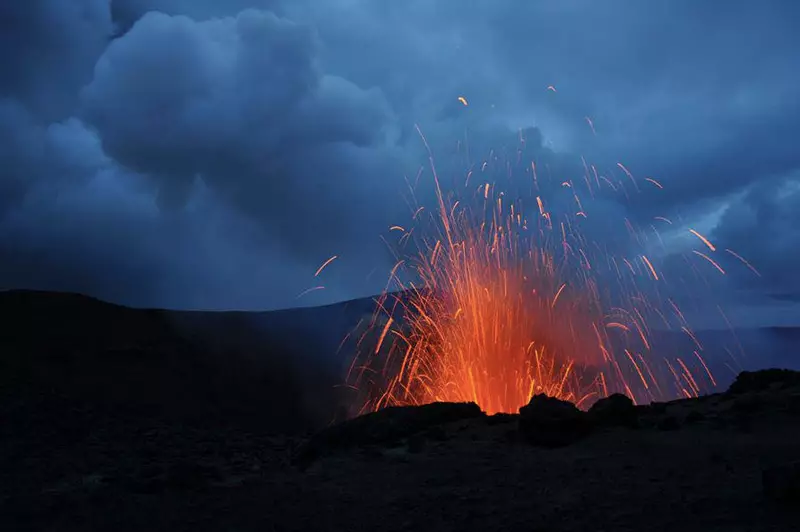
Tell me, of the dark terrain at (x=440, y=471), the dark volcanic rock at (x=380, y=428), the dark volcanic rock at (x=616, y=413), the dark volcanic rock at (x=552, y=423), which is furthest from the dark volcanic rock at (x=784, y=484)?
the dark volcanic rock at (x=380, y=428)

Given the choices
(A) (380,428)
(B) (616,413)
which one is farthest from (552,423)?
(A) (380,428)

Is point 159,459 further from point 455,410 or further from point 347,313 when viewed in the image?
point 347,313

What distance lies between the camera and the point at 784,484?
286 inches

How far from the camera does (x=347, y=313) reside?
65.6m

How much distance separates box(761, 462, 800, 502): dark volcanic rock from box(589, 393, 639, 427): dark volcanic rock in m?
5.36

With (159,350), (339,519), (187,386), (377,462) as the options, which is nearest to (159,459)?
(377,462)

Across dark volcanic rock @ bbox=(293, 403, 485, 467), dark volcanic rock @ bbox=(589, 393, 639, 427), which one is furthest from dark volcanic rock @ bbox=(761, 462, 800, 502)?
dark volcanic rock @ bbox=(293, 403, 485, 467)

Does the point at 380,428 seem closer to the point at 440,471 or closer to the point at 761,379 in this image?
the point at 440,471

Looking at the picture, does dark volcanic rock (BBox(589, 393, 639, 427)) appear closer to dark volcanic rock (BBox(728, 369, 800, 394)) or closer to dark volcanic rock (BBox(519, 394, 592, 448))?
dark volcanic rock (BBox(519, 394, 592, 448))

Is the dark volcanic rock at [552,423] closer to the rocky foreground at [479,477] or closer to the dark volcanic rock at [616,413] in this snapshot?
the rocky foreground at [479,477]

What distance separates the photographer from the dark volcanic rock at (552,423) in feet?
39.5

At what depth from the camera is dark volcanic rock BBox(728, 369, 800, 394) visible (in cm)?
1616

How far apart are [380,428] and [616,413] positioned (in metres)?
5.18

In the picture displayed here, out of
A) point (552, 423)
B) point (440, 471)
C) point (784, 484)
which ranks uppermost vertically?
point (552, 423)
